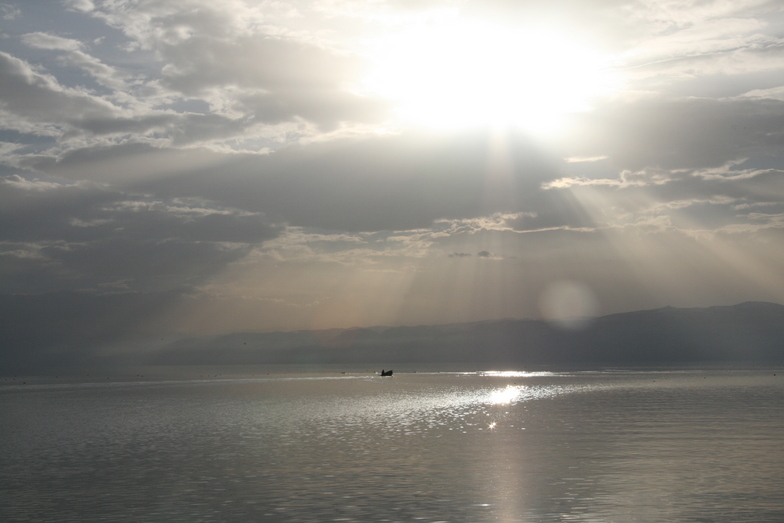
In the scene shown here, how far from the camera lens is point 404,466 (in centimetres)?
3803

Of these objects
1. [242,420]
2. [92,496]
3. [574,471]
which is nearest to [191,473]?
[92,496]

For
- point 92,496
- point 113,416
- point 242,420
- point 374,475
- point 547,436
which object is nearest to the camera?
point 92,496

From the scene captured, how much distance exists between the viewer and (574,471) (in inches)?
1407

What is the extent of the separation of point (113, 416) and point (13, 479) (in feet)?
132

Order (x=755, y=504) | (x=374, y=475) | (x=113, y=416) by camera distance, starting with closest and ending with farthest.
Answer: (x=755, y=504)
(x=374, y=475)
(x=113, y=416)

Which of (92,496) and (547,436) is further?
(547,436)

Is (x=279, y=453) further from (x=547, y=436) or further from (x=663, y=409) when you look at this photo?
(x=663, y=409)

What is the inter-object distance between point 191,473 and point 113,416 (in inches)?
1684

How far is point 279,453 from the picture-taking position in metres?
44.2

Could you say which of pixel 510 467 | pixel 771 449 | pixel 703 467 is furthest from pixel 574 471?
pixel 771 449

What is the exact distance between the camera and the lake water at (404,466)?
1091 inches

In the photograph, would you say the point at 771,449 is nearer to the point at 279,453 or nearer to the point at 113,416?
the point at 279,453

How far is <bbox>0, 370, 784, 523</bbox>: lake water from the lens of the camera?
2770 cm

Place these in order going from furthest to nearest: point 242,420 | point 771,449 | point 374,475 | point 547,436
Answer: point 242,420, point 547,436, point 771,449, point 374,475
